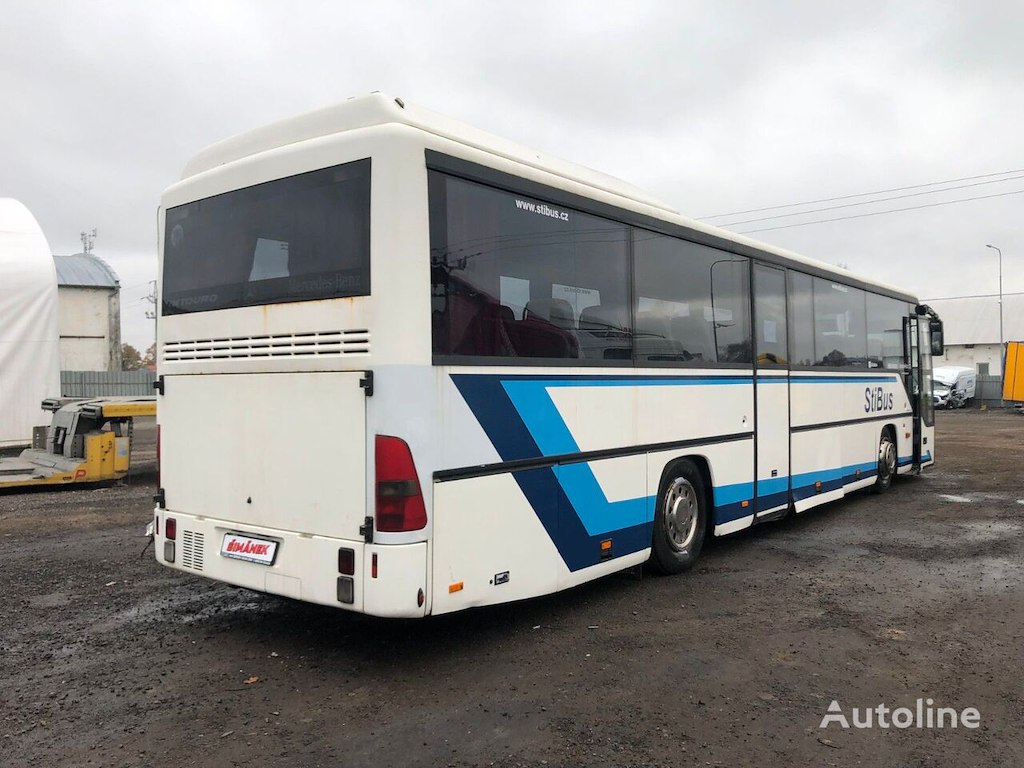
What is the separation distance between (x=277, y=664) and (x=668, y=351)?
3.89m

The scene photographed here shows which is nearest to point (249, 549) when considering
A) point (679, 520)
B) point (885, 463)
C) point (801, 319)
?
point (679, 520)

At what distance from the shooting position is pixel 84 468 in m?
12.2

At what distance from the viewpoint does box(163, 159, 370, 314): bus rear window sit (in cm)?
460

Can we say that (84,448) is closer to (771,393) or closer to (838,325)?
(771,393)

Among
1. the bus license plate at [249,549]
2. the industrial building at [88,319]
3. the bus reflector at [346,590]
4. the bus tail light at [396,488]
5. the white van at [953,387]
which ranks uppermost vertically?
the industrial building at [88,319]

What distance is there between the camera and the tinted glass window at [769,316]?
319 inches

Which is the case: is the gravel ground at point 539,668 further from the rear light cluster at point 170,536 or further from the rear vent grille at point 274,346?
the rear vent grille at point 274,346

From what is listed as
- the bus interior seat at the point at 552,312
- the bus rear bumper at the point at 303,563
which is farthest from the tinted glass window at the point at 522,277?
the bus rear bumper at the point at 303,563

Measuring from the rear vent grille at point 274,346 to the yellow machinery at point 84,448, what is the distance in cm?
774

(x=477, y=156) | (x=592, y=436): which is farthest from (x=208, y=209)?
(x=592, y=436)

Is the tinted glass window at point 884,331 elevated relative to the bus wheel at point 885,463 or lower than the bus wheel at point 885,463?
elevated

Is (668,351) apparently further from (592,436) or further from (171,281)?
(171,281)

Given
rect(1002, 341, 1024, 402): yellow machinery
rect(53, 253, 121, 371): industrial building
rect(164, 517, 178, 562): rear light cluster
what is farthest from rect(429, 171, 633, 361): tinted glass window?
rect(1002, 341, 1024, 402): yellow machinery

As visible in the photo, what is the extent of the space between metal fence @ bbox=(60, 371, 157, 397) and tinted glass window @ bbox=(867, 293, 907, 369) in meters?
23.9
